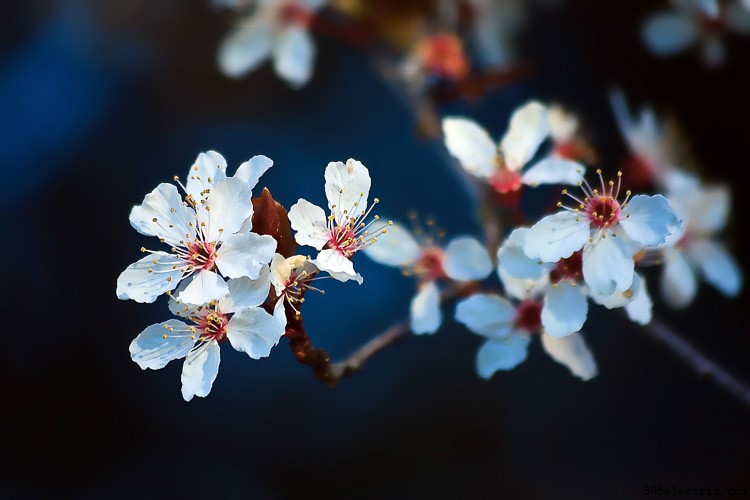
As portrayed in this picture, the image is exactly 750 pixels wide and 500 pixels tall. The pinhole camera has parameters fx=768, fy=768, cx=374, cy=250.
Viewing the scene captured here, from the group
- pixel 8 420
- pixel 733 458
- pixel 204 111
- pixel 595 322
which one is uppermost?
pixel 204 111

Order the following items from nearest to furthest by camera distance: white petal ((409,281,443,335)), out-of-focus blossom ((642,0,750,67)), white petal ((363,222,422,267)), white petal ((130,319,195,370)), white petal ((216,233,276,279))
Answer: white petal ((216,233,276,279))
white petal ((130,319,195,370))
white petal ((409,281,443,335))
white petal ((363,222,422,267))
out-of-focus blossom ((642,0,750,67))

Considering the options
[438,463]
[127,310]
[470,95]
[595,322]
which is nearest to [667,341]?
[470,95]

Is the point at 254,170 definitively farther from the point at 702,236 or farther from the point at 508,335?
the point at 702,236

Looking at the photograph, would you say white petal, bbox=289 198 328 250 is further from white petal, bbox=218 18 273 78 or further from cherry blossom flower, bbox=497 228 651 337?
white petal, bbox=218 18 273 78

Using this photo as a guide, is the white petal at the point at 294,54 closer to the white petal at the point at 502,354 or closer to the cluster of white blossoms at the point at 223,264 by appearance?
the cluster of white blossoms at the point at 223,264

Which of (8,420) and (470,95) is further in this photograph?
(8,420)

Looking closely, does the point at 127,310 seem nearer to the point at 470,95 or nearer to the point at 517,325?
the point at 470,95

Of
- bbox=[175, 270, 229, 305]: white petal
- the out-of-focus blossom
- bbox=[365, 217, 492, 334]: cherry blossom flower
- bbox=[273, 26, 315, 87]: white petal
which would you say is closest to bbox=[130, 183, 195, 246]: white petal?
bbox=[175, 270, 229, 305]: white petal
